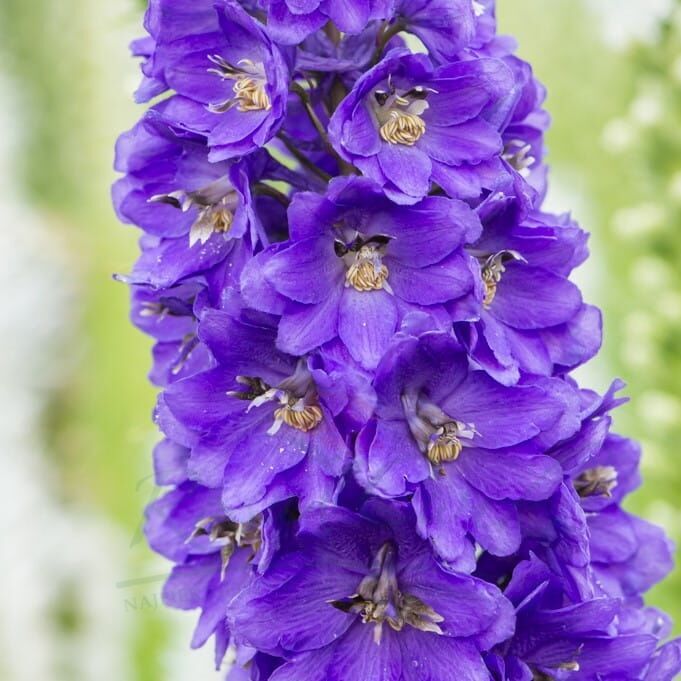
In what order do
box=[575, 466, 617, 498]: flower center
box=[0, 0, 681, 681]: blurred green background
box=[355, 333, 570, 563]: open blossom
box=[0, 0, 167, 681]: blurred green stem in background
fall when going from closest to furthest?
box=[355, 333, 570, 563]: open blossom, box=[575, 466, 617, 498]: flower center, box=[0, 0, 681, 681]: blurred green background, box=[0, 0, 167, 681]: blurred green stem in background

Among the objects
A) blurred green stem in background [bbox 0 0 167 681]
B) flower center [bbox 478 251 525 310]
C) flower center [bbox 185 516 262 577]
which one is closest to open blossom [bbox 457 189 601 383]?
flower center [bbox 478 251 525 310]

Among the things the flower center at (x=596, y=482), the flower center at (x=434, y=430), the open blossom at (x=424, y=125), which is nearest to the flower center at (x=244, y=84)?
the open blossom at (x=424, y=125)

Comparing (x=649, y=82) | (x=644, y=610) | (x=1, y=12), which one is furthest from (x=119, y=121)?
(x=644, y=610)

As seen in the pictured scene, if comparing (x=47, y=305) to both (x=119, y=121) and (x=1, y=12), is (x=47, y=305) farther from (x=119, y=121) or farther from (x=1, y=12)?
(x=1, y=12)

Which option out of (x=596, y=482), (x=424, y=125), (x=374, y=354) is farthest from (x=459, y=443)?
(x=424, y=125)

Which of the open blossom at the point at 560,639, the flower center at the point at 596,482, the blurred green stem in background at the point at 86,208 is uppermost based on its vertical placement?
the flower center at the point at 596,482

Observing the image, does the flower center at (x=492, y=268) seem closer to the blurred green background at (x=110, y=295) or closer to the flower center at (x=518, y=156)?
the flower center at (x=518, y=156)

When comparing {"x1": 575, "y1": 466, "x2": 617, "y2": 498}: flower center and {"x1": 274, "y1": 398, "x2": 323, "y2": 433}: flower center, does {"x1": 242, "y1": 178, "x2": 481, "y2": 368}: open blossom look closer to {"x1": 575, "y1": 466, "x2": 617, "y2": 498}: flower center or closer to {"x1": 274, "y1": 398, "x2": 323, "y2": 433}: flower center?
{"x1": 274, "y1": 398, "x2": 323, "y2": 433}: flower center
